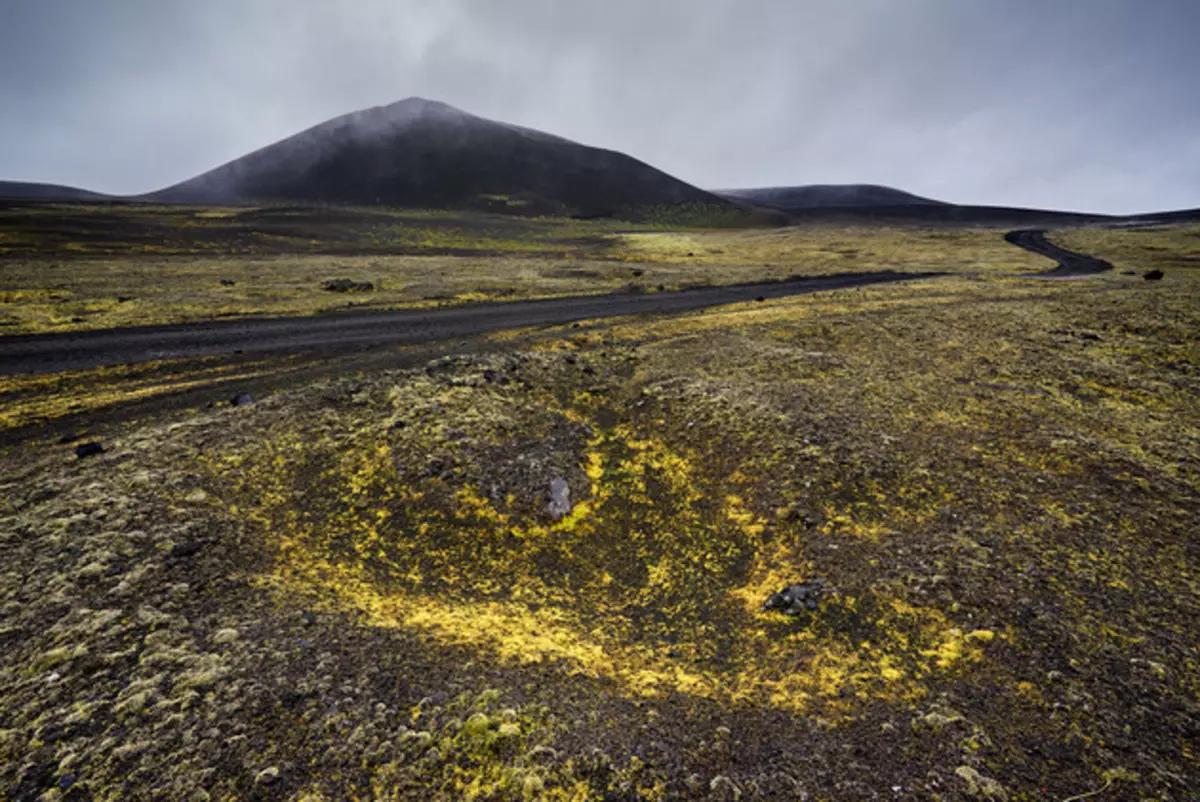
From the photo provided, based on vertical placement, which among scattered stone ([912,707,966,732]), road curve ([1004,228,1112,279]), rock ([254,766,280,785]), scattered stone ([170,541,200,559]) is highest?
road curve ([1004,228,1112,279])

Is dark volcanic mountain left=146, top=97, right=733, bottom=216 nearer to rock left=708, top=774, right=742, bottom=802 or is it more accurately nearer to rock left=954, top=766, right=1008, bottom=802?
rock left=708, top=774, right=742, bottom=802

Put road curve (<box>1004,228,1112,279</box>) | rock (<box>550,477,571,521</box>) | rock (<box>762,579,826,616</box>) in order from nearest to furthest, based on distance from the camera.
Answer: rock (<box>762,579,826,616</box>), rock (<box>550,477,571,521</box>), road curve (<box>1004,228,1112,279</box>)

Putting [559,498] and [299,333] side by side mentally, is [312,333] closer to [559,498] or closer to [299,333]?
[299,333]

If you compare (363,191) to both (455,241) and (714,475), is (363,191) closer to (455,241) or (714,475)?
(455,241)

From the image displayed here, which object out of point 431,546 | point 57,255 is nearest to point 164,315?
point 431,546

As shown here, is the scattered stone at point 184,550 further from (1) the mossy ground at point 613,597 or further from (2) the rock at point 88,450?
(2) the rock at point 88,450

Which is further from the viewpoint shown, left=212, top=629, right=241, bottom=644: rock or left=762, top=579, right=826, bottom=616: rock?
left=762, top=579, right=826, bottom=616: rock

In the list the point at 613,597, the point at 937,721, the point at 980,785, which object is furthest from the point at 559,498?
the point at 980,785

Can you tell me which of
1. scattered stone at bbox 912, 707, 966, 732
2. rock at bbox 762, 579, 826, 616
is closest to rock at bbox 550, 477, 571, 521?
rock at bbox 762, 579, 826, 616
